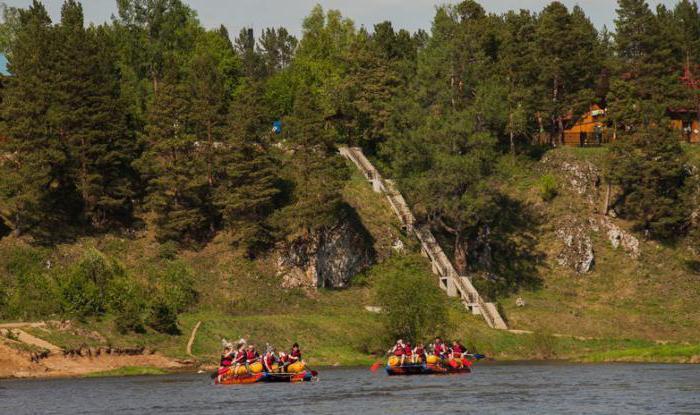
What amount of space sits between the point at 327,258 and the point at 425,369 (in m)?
28.8

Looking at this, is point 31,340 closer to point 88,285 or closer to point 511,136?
point 88,285

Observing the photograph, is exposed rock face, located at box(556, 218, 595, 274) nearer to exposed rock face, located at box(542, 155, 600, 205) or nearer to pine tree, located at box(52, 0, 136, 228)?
exposed rock face, located at box(542, 155, 600, 205)

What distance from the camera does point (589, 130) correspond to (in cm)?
14438

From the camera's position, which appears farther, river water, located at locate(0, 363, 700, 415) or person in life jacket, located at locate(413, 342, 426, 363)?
person in life jacket, located at locate(413, 342, 426, 363)

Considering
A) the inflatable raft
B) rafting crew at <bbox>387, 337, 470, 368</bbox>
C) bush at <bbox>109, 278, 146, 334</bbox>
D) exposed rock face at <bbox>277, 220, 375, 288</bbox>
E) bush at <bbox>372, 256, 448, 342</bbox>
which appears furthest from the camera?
exposed rock face at <bbox>277, 220, 375, 288</bbox>

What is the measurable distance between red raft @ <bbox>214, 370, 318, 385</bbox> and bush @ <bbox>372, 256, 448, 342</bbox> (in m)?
16.0

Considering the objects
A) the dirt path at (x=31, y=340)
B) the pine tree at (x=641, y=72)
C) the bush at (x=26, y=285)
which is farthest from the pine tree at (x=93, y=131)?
the pine tree at (x=641, y=72)

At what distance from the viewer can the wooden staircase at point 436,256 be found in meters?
109

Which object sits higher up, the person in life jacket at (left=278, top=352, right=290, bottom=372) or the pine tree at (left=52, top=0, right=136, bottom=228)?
the pine tree at (left=52, top=0, right=136, bottom=228)

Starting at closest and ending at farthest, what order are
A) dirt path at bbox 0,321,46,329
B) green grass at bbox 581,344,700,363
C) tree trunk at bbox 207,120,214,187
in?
1. dirt path at bbox 0,321,46,329
2. green grass at bbox 581,344,700,363
3. tree trunk at bbox 207,120,214,187

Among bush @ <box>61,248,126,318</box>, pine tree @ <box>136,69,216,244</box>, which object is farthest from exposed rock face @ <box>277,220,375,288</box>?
bush @ <box>61,248,126,318</box>

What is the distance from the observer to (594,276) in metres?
117

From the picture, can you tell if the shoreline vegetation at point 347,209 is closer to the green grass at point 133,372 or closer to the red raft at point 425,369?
the green grass at point 133,372

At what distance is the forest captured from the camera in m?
109
